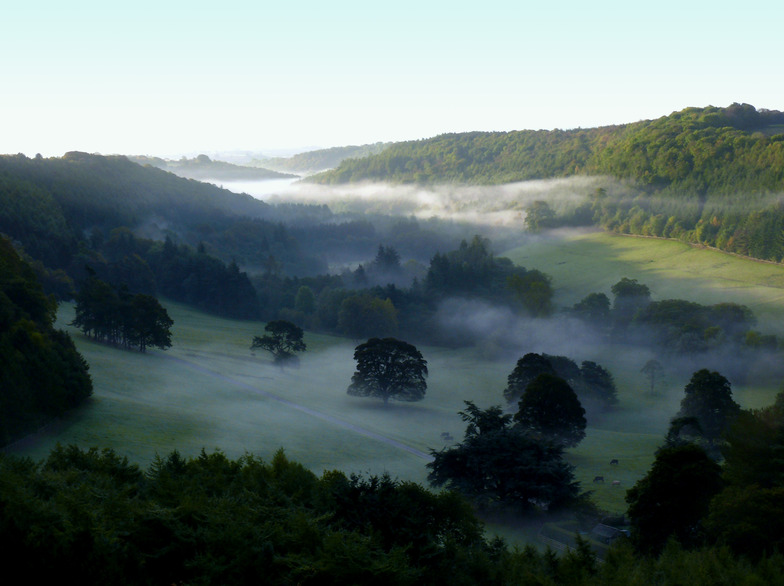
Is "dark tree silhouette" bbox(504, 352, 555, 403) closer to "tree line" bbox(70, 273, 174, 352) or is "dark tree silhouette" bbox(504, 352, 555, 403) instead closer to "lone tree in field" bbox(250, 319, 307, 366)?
"lone tree in field" bbox(250, 319, 307, 366)

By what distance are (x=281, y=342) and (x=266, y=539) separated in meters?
68.8

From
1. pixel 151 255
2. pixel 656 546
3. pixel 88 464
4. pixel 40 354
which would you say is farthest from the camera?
pixel 151 255

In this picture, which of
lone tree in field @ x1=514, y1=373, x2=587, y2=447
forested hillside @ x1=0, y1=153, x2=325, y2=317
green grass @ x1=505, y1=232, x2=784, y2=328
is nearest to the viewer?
lone tree in field @ x1=514, y1=373, x2=587, y2=447

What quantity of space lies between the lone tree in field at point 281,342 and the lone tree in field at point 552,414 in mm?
38291

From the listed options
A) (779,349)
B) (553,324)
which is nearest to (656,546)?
(779,349)

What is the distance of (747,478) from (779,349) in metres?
58.8

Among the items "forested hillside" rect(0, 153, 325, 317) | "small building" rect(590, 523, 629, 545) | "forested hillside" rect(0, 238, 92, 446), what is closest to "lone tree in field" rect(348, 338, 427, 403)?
"forested hillside" rect(0, 238, 92, 446)

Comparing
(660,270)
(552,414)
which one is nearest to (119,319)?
(552,414)

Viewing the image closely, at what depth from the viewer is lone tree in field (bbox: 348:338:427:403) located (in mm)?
73062

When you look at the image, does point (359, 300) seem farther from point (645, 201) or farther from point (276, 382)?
point (645, 201)

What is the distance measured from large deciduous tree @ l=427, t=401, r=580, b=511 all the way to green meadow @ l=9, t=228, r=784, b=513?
265cm

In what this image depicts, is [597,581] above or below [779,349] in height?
above

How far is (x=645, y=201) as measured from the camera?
551 ft

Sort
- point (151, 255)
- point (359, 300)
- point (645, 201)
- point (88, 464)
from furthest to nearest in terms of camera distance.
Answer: point (645, 201)
point (151, 255)
point (359, 300)
point (88, 464)
